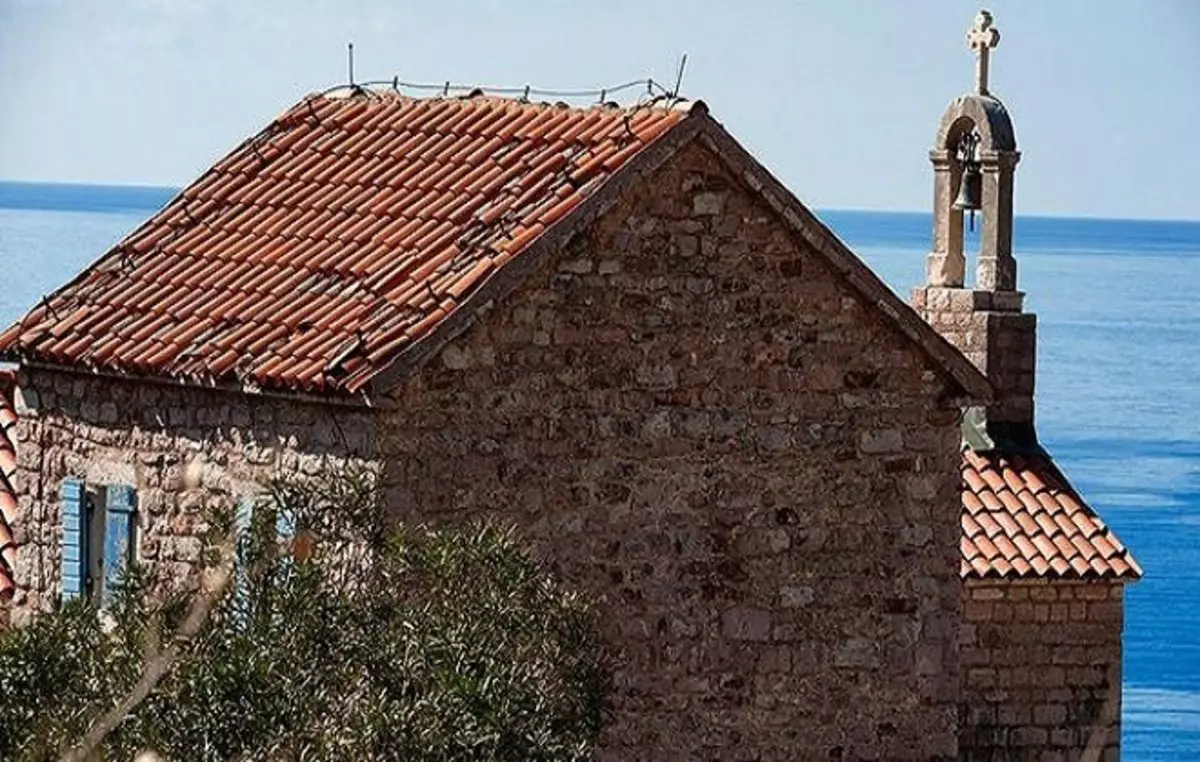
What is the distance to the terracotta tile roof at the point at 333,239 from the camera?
18281mm

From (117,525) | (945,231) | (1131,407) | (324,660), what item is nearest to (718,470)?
(117,525)

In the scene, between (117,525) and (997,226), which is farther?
(997,226)

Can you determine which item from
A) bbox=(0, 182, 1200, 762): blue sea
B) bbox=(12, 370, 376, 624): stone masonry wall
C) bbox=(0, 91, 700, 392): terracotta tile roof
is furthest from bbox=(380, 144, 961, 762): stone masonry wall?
bbox=(0, 182, 1200, 762): blue sea

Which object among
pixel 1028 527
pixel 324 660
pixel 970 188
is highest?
pixel 970 188

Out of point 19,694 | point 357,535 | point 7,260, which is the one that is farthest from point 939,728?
point 7,260

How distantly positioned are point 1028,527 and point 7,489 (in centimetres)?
640

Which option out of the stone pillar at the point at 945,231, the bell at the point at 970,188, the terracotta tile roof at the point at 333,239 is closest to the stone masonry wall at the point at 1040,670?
the stone pillar at the point at 945,231

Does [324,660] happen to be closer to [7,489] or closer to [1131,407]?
[7,489]

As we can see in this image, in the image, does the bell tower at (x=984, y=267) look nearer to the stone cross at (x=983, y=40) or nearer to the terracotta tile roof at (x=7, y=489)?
the stone cross at (x=983, y=40)

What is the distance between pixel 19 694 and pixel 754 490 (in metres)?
5.57

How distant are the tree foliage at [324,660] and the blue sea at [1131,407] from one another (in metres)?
12.0

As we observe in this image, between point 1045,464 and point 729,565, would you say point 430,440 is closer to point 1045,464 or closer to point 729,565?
point 729,565

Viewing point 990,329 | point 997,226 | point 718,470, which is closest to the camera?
point 718,470

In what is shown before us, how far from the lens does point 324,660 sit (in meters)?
14.5
